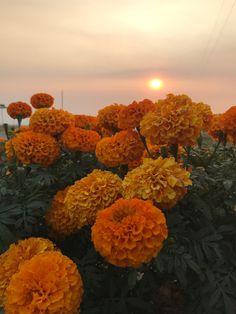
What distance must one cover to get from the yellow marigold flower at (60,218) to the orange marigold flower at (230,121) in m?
0.97

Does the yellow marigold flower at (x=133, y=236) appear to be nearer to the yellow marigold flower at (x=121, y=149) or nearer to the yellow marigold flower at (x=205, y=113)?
the yellow marigold flower at (x=121, y=149)

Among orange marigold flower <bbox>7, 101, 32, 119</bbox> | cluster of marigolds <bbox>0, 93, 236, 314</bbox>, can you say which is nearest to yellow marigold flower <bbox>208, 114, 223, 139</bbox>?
cluster of marigolds <bbox>0, 93, 236, 314</bbox>

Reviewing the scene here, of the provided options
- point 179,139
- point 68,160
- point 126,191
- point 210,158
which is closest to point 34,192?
point 68,160

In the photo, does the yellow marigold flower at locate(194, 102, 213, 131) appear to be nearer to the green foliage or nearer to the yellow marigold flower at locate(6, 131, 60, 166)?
the green foliage

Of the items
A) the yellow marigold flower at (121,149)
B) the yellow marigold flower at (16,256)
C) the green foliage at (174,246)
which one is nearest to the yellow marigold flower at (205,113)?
the green foliage at (174,246)

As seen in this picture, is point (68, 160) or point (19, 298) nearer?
point (19, 298)

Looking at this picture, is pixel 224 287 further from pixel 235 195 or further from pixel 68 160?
pixel 68 160

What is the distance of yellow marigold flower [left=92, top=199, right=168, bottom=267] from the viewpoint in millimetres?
1648

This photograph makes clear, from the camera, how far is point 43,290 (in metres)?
1.70

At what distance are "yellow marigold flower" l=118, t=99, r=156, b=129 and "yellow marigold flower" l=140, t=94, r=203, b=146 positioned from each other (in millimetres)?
206

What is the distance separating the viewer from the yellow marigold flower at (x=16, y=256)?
203 centimetres

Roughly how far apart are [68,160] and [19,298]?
1.24 metres

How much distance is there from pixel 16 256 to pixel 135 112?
0.95m

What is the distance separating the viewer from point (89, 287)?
2244 mm
